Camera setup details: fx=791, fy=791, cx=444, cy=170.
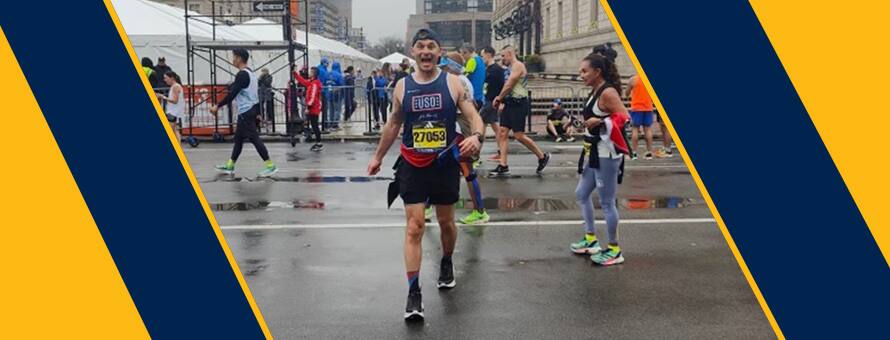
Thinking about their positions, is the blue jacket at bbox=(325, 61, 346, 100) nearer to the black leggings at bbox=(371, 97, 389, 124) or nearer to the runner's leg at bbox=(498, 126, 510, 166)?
the black leggings at bbox=(371, 97, 389, 124)

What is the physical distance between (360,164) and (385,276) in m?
7.13

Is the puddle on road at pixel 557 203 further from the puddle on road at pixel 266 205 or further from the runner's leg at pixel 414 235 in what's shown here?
the runner's leg at pixel 414 235

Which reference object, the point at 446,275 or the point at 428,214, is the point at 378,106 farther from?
the point at 446,275

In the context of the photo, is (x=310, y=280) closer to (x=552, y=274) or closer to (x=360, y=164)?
(x=552, y=274)

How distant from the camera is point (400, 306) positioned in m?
5.29

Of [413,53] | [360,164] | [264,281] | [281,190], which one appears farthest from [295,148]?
[413,53]

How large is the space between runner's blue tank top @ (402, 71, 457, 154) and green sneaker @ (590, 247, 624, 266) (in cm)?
188

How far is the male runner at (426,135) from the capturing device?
5148 millimetres

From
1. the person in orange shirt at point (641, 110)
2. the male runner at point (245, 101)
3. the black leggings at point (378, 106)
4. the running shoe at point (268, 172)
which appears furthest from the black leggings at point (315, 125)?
the person in orange shirt at point (641, 110)

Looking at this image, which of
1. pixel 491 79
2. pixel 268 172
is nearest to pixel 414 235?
pixel 491 79

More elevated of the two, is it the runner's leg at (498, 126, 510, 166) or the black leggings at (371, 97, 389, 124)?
the black leggings at (371, 97, 389, 124)

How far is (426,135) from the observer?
16.9 feet

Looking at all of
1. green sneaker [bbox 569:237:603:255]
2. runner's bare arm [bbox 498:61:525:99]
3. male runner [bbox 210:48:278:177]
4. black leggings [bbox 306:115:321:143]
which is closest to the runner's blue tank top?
green sneaker [bbox 569:237:603:255]

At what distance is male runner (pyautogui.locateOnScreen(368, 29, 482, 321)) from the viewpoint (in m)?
5.15
